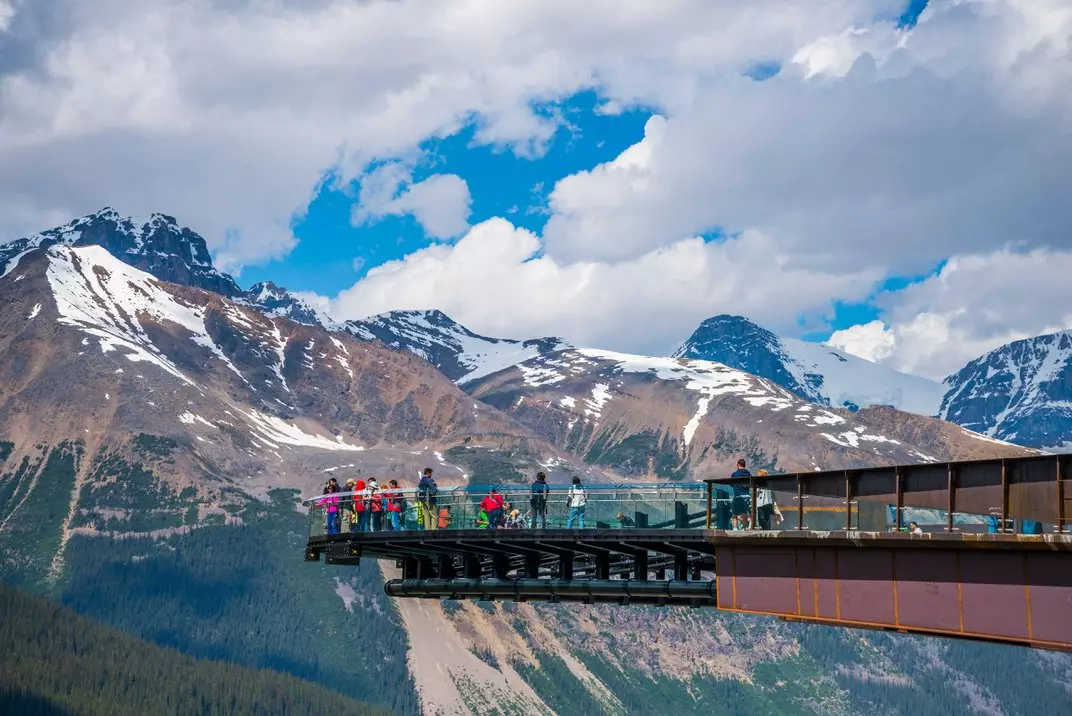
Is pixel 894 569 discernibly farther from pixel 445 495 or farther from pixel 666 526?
pixel 445 495

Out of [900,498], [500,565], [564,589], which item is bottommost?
[564,589]

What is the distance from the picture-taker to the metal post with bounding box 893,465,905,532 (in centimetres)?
5062

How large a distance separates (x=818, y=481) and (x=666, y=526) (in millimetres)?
7534

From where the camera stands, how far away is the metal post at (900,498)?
166 ft

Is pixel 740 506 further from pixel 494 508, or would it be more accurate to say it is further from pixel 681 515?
pixel 494 508

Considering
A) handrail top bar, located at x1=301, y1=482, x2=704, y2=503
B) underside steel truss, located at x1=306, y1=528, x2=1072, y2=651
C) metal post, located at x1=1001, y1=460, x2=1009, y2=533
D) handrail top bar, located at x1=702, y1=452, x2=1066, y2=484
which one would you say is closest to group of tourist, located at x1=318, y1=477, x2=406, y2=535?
handrail top bar, located at x1=301, y1=482, x2=704, y2=503

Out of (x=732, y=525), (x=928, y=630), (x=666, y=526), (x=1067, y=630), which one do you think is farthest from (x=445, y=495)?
(x=1067, y=630)

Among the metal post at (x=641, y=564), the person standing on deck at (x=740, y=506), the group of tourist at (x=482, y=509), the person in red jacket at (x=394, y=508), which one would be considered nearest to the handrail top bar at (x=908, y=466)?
the person standing on deck at (x=740, y=506)

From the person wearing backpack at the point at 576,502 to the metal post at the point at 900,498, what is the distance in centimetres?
1502

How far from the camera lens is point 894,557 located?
162 ft

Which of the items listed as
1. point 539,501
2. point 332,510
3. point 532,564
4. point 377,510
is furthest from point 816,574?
point 332,510

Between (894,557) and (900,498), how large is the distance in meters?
2.48

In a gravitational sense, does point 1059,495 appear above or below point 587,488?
below

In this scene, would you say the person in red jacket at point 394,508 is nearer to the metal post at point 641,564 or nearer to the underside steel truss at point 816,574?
the underside steel truss at point 816,574
